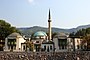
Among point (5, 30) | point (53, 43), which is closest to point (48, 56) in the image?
point (53, 43)

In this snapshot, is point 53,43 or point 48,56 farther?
point 53,43

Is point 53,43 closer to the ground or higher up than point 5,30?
closer to the ground

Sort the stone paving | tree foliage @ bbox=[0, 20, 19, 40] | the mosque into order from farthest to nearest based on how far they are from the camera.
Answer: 1. tree foliage @ bbox=[0, 20, 19, 40]
2. the mosque
3. the stone paving

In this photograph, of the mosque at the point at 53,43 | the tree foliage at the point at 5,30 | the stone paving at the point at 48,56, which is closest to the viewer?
the stone paving at the point at 48,56

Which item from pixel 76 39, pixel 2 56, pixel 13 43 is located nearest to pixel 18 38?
pixel 13 43

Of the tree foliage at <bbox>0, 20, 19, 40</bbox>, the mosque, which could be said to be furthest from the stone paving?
the tree foliage at <bbox>0, 20, 19, 40</bbox>

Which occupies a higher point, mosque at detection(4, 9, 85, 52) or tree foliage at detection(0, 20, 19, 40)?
tree foliage at detection(0, 20, 19, 40)

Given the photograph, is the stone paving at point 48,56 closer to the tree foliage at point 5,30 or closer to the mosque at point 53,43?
the mosque at point 53,43

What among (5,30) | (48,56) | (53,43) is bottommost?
(53,43)

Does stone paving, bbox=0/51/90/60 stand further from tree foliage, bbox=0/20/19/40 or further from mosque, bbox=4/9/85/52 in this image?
tree foliage, bbox=0/20/19/40

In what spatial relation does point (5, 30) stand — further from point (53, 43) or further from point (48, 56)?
point (48, 56)

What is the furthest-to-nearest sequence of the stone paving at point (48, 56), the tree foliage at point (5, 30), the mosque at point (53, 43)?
the tree foliage at point (5, 30), the mosque at point (53, 43), the stone paving at point (48, 56)

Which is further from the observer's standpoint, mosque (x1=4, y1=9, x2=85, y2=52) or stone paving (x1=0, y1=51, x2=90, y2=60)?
mosque (x1=4, y1=9, x2=85, y2=52)

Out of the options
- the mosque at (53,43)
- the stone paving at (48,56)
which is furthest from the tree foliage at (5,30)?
the stone paving at (48,56)
